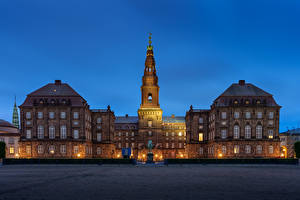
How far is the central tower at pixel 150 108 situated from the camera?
126 metres

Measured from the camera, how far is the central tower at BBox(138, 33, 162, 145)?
12550 centimetres

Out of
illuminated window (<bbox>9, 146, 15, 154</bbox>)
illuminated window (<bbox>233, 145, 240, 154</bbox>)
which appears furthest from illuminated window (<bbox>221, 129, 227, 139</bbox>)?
illuminated window (<bbox>9, 146, 15, 154</bbox>)

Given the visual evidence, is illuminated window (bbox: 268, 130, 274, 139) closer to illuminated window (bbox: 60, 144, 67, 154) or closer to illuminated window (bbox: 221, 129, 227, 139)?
illuminated window (bbox: 221, 129, 227, 139)

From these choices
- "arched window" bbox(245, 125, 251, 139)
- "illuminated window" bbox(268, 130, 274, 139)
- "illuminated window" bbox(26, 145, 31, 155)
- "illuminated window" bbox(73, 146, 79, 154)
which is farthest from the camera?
"illuminated window" bbox(73, 146, 79, 154)

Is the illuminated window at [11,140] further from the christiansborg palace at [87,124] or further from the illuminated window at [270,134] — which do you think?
the illuminated window at [270,134]

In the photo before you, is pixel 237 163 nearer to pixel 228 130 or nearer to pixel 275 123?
pixel 228 130

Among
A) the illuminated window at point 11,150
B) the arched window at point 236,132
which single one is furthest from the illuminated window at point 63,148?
the arched window at point 236,132

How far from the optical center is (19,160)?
61875 millimetres

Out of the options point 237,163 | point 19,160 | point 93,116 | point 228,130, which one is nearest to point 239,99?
point 228,130

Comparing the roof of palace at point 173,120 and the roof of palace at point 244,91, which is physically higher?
the roof of palace at point 244,91

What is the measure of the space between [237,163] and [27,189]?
156ft

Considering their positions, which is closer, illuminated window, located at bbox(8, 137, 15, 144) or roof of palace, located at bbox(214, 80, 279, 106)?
roof of palace, located at bbox(214, 80, 279, 106)

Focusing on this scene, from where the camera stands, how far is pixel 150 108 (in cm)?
12531

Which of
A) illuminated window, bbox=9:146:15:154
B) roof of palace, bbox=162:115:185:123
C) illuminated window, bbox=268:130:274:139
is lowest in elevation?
illuminated window, bbox=9:146:15:154
